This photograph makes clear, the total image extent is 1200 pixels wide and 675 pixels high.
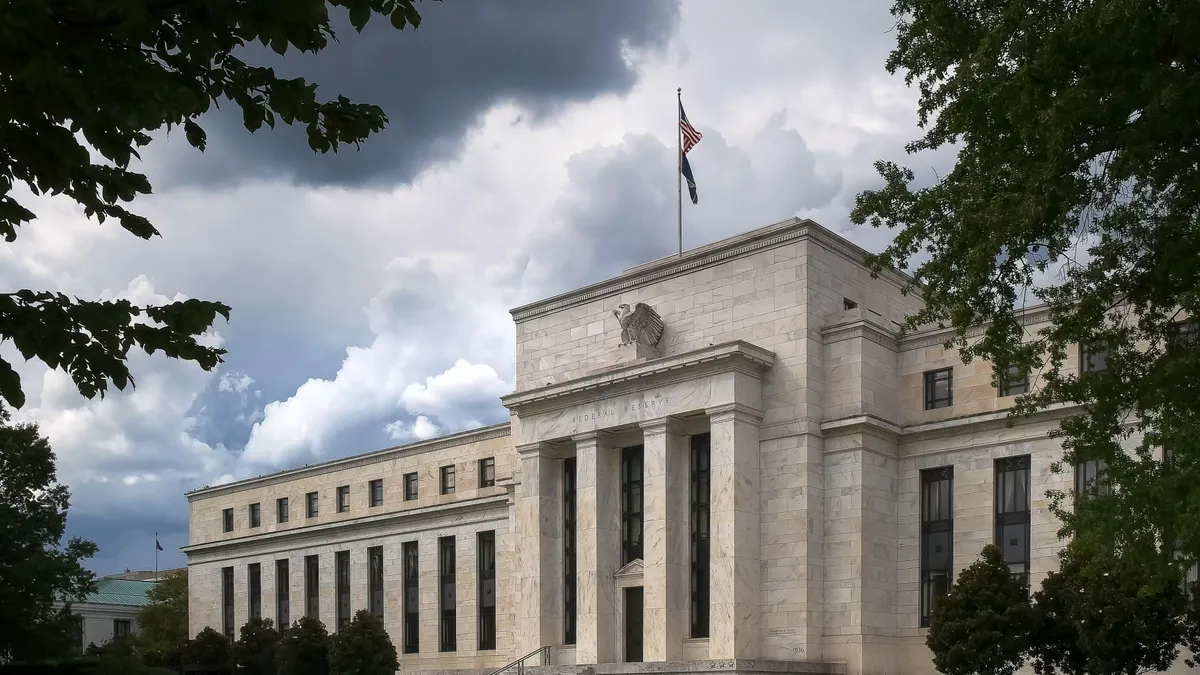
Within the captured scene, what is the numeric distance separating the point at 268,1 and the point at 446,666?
57.8 metres

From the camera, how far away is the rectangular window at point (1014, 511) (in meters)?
43.8

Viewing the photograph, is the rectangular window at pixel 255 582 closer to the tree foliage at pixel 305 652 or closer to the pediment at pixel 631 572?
the tree foliage at pixel 305 652

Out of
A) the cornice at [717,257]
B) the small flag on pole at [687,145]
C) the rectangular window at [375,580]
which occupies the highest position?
the small flag on pole at [687,145]

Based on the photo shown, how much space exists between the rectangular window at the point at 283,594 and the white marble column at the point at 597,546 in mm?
27130

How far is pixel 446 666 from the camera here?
205 ft

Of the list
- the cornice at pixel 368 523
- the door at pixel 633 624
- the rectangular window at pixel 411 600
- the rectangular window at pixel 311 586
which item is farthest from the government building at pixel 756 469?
the rectangular window at pixel 311 586

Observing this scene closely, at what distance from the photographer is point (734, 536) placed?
45.0 metres

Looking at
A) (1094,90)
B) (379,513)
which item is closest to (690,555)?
(379,513)

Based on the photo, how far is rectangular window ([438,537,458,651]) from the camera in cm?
6309

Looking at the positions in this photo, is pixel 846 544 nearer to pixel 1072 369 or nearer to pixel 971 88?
pixel 1072 369

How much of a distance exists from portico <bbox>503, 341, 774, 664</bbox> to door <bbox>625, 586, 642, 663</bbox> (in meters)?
0.05

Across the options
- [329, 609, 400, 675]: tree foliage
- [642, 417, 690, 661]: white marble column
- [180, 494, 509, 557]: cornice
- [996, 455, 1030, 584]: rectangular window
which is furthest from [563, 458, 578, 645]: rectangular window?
[996, 455, 1030, 584]: rectangular window

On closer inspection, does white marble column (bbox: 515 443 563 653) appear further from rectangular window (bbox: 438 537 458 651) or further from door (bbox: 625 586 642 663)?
rectangular window (bbox: 438 537 458 651)

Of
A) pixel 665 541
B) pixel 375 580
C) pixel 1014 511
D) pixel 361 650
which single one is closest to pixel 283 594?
pixel 375 580
